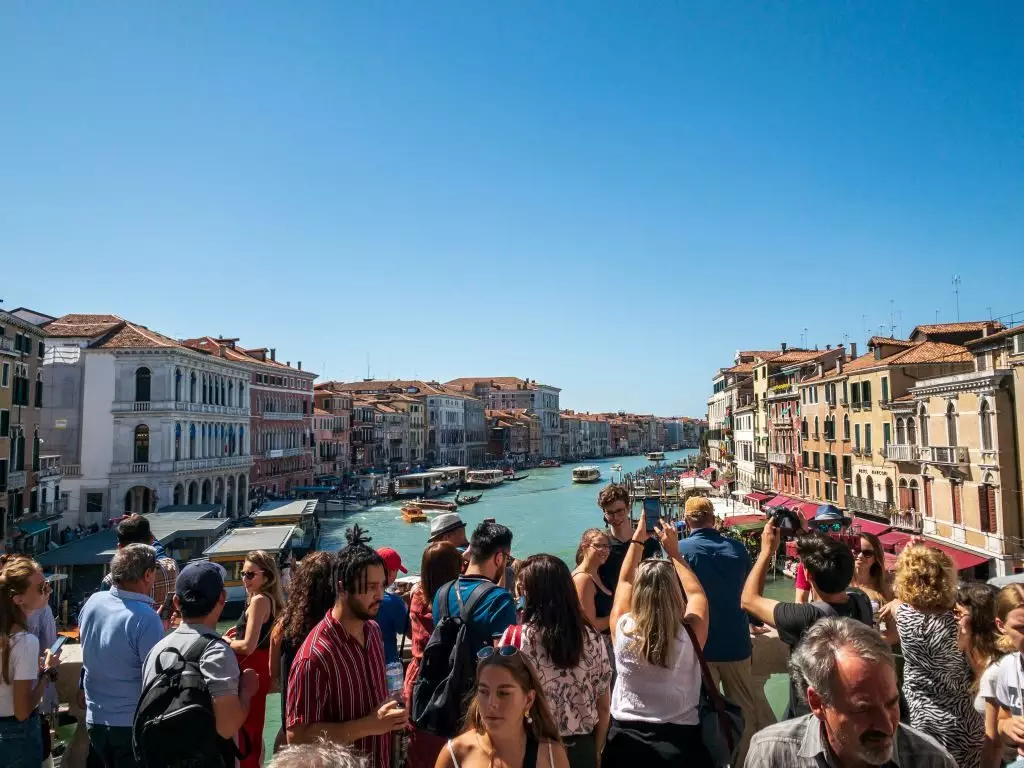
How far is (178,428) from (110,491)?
10.6 feet

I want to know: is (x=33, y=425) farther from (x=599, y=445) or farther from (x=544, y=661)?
(x=599, y=445)

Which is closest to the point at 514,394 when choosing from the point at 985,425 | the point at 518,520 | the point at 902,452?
the point at 518,520

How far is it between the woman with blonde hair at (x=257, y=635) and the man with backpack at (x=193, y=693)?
0.37 meters

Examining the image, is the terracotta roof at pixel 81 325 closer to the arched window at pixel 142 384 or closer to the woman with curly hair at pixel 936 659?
the arched window at pixel 142 384

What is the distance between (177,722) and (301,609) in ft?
2.31

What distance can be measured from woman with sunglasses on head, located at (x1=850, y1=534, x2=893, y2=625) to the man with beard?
1.62 meters

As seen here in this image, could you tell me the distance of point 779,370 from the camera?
1324 inches

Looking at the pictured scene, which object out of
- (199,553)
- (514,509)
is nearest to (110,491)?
(199,553)

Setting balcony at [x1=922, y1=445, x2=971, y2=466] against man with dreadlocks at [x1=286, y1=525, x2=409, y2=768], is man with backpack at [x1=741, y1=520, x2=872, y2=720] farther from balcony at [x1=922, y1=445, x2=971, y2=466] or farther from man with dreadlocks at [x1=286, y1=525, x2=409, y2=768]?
balcony at [x1=922, y1=445, x2=971, y2=466]

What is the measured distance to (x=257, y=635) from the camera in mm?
2732

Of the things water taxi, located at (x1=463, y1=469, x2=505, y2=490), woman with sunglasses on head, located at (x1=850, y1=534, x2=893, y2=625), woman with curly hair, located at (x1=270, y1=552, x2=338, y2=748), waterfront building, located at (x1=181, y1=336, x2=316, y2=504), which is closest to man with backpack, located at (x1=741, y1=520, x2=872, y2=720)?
woman with sunglasses on head, located at (x1=850, y1=534, x2=893, y2=625)

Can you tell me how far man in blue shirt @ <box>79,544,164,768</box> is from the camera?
7.91 feet

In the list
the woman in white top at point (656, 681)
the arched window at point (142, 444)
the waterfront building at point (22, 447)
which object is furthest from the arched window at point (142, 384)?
the woman in white top at point (656, 681)

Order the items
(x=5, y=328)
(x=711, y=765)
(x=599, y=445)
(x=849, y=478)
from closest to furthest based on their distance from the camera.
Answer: (x=711, y=765) < (x=5, y=328) < (x=849, y=478) < (x=599, y=445)
